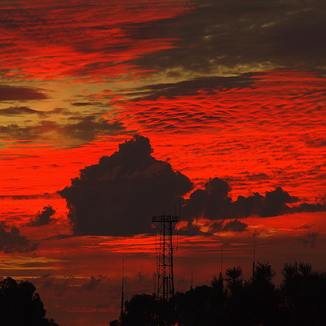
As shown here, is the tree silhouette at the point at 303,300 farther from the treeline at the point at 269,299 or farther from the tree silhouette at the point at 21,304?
the tree silhouette at the point at 21,304

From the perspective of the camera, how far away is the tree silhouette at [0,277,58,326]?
5645 inches

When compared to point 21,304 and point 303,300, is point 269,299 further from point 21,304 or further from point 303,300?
point 21,304

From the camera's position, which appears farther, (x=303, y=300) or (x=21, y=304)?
(x=21, y=304)

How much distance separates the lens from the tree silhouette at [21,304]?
470 ft

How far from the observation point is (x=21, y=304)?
478 ft

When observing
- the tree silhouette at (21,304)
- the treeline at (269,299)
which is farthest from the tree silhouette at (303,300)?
the tree silhouette at (21,304)

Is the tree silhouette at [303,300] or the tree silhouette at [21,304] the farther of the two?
the tree silhouette at [21,304]

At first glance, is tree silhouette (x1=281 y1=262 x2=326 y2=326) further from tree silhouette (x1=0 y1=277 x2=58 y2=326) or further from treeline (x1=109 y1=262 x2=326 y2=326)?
tree silhouette (x1=0 y1=277 x2=58 y2=326)

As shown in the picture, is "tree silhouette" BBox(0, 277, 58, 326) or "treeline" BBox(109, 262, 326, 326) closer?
"treeline" BBox(109, 262, 326, 326)

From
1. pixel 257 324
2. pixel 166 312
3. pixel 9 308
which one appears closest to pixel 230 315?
pixel 257 324

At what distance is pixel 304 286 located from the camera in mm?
85375

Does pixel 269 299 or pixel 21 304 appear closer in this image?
pixel 269 299

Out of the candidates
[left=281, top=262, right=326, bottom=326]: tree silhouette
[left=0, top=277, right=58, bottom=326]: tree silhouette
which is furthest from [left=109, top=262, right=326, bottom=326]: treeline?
[left=0, top=277, right=58, bottom=326]: tree silhouette

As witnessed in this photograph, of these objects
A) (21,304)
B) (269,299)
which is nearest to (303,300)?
(269,299)
